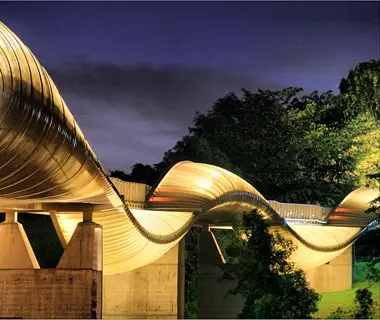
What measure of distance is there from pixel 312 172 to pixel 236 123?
4.52m

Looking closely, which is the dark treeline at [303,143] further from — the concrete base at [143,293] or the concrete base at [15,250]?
the concrete base at [15,250]

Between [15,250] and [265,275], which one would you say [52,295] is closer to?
[15,250]

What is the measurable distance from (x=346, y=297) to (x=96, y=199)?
21545 mm

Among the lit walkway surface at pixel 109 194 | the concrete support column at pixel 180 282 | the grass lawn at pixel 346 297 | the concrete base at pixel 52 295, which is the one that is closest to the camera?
the lit walkway surface at pixel 109 194

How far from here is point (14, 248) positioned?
800 inches

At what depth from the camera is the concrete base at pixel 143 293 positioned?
28.4 m

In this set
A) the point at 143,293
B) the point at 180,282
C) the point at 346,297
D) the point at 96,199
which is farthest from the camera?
the point at 346,297

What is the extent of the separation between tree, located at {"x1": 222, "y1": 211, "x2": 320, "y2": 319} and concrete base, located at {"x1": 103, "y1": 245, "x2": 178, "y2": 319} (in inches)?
103

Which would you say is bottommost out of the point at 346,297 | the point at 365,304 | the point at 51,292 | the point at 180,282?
the point at 365,304

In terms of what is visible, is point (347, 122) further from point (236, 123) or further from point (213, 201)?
point (213, 201)

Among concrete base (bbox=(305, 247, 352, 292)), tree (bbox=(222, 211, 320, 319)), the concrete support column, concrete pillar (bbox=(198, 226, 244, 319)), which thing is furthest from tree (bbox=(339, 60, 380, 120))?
tree (bbox=(222, 211, 320, 319))

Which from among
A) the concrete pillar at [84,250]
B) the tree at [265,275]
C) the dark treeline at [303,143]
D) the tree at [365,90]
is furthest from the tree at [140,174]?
the concrete pillar at [84,250]

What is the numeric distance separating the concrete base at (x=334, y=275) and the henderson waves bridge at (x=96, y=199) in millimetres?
3137

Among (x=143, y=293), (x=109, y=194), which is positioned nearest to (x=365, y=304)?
(x=143, y=293)
